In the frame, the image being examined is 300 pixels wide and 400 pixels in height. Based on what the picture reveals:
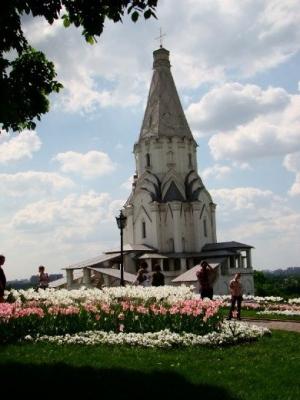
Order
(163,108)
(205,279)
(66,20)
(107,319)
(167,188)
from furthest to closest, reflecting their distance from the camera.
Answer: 1. (163,108)
2. (167,188)
3. (205,279)
4. (107,319)
5. (66,20)

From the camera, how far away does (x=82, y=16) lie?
8.88 m

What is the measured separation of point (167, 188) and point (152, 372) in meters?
42.9

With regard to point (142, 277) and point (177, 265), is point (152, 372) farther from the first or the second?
point (177, 265)

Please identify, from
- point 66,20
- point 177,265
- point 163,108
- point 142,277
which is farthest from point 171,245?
point 66,20

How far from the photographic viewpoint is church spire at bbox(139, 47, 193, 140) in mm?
51688

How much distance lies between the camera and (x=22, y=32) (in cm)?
977

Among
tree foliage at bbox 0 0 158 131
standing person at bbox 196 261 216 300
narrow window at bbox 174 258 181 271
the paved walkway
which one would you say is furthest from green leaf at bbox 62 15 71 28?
narrow window at bbox 174 258 181 271

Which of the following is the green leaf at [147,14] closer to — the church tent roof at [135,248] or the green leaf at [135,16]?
the green leaf at [135,16]

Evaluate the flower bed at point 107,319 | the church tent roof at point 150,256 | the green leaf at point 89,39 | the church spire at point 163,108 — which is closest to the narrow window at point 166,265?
the church tent roof at point 150,256

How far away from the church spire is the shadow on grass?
4462 cm

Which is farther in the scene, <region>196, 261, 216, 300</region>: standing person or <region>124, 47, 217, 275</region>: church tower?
<region>124, 47, 217, 275</region>: church tower

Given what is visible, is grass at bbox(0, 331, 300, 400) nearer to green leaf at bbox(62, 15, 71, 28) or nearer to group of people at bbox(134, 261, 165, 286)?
green leaf at bbox(62, 15, 71, 28)

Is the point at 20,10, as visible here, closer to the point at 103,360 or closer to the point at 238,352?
the point at 103,360

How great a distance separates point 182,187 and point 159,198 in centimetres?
256
